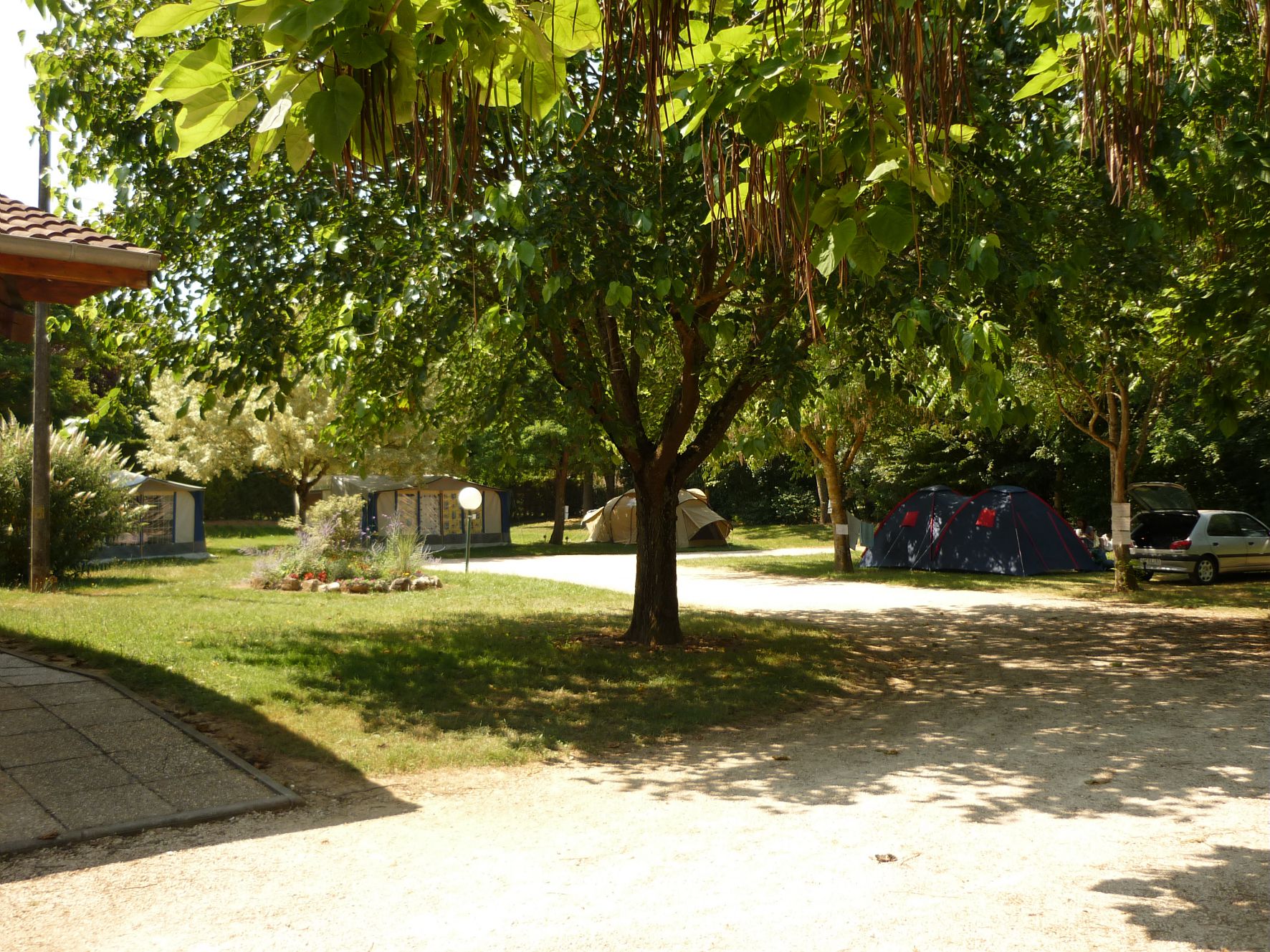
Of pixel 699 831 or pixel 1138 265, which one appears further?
pixel 1138 265

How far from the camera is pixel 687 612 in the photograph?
13.9 meters

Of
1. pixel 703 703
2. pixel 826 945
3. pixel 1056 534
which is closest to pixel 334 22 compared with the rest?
pixel 826 945

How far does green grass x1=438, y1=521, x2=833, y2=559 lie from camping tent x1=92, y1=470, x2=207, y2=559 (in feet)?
21.1

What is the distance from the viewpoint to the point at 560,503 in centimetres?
3378

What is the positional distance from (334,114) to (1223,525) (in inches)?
805

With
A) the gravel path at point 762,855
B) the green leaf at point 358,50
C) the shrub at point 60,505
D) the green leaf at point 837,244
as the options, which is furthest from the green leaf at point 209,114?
the shrub at point 60,505

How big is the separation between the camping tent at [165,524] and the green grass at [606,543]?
6446mm

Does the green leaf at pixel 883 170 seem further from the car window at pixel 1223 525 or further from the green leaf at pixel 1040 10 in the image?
the car window at pixel 1223 525

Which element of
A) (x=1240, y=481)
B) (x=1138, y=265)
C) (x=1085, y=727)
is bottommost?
(x=1085, y=727)

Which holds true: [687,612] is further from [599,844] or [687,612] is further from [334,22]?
[334,22]

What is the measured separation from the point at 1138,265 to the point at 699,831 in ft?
22.5

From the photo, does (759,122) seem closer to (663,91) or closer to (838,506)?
(663,91)

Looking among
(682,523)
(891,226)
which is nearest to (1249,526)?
(682,523)

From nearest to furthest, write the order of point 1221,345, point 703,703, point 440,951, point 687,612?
point 440,951, point 703,703, point 1221,345, point 687,612
